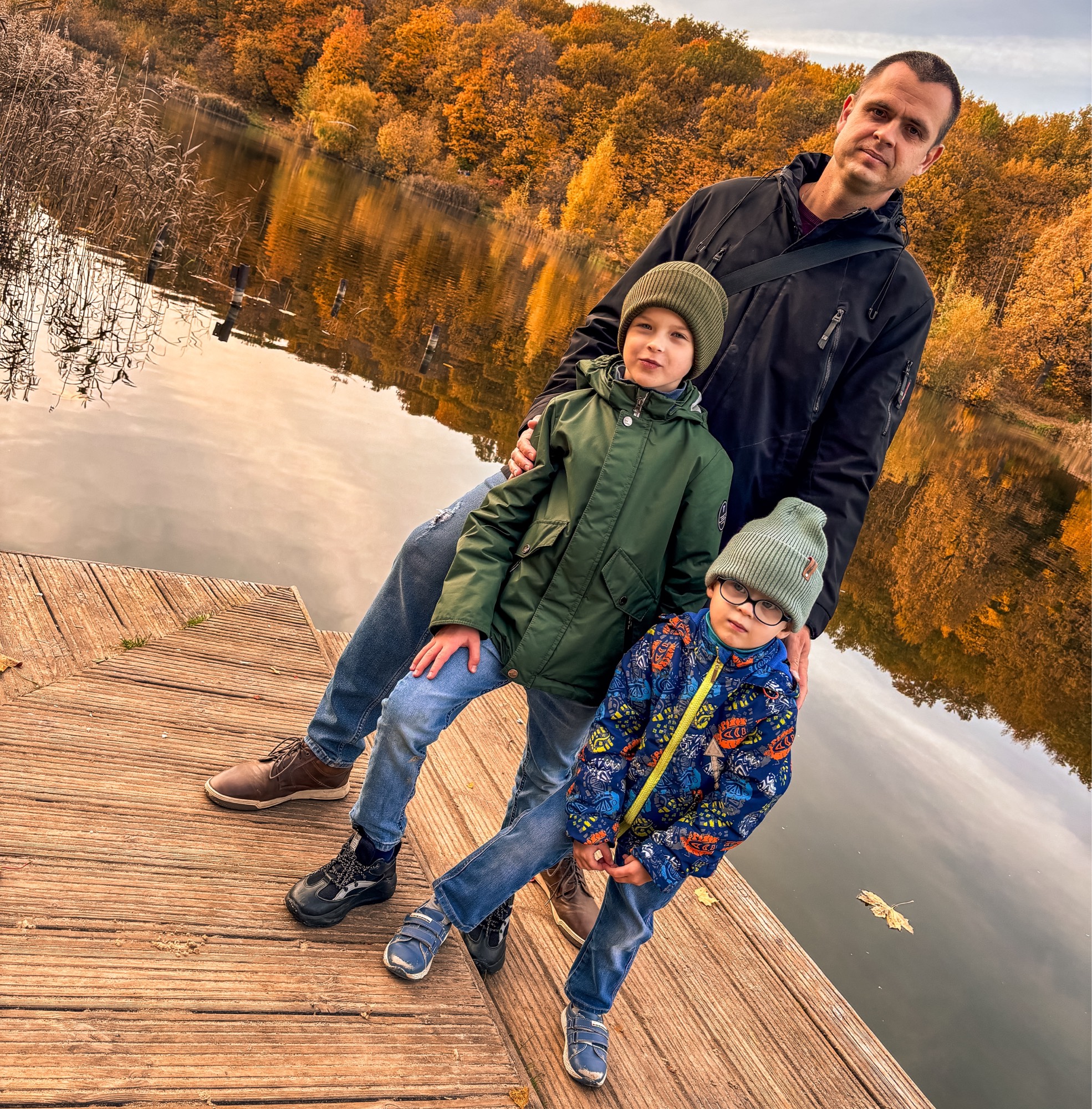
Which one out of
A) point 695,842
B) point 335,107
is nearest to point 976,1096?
point 695,842

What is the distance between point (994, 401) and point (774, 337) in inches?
1731

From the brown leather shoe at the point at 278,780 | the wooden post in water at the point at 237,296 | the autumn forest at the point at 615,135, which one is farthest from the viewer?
the autumn forest at the point at 615,135

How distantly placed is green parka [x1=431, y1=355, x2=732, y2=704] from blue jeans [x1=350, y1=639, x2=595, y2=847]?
0.08 metres

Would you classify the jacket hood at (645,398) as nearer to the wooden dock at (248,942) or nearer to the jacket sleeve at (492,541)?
the jacket sleeve at (492,541)

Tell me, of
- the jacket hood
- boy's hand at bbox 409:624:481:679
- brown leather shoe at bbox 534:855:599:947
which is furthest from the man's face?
brown leather shoe at bbox 534:855:599:947

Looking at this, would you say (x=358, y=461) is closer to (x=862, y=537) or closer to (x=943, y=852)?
(x=943, y=852)

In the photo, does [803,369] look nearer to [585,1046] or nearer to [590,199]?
[585,1046]

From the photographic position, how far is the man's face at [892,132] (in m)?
2.00

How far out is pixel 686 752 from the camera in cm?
185

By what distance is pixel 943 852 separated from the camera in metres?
5.18

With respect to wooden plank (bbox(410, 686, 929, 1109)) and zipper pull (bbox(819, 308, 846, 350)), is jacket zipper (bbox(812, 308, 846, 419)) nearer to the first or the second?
zipper pull (bbox(819, 308, 846, 350))

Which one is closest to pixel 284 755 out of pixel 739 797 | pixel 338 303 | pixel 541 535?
pixel 541 535

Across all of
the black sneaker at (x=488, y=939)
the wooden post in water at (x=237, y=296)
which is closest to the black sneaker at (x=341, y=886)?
the black sneaker at (x=488, y=939)

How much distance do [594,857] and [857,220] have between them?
1646mm
